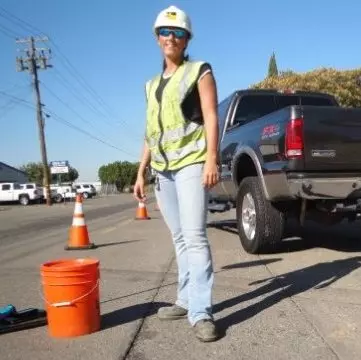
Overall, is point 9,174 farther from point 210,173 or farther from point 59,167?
point 210,173

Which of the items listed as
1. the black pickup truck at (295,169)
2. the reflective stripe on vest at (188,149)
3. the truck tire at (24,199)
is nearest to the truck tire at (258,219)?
the black pickup truck at (295,169)

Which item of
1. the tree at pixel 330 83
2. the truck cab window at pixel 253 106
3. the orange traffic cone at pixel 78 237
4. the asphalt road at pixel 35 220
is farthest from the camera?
the tree at pixel 330 83

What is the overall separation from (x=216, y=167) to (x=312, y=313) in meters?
1.42

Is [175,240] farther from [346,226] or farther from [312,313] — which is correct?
[346,226]

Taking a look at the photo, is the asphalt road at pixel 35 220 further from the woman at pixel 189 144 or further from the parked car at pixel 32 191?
the parked car at pixel 32 191

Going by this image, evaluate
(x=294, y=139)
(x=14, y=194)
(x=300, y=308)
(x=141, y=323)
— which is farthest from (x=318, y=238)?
(x=14, y=194)

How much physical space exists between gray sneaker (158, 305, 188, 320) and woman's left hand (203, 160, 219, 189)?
3.35 feet

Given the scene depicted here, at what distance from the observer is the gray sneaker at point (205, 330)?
136 inches

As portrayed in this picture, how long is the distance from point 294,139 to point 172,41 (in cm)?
238

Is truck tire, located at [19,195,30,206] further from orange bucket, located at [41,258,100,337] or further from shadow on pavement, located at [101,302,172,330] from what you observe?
orange bucket, located at [41,258,100,337]

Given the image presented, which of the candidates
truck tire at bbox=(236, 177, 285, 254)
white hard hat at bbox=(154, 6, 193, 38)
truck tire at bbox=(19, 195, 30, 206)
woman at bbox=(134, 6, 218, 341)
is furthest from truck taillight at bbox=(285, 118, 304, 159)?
truck tire at bbox=(19, 195, 30, 206)

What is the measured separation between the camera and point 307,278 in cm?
539

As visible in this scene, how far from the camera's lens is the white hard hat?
363cm

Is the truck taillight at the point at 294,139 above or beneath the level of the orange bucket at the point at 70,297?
above
